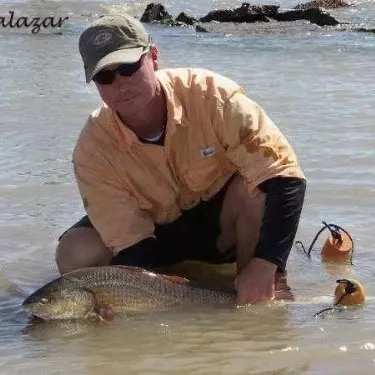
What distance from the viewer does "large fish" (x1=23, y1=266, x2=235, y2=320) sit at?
445cm

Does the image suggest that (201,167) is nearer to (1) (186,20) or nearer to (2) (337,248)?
(2) (337,248)

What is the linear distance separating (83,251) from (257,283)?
3.08 ft

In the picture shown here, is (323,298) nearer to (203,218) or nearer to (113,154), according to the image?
(203,218)

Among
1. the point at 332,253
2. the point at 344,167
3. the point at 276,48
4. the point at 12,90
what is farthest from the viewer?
the point at 276,48

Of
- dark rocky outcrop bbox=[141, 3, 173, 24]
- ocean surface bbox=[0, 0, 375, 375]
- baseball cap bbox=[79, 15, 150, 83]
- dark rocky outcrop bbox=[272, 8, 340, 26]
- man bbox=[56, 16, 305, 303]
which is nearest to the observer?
ocean surface bbox=[0, 0, 375, 375]

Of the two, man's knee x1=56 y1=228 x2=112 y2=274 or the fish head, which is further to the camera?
man's knee x1=56 y1=228 x2=112 y2=274

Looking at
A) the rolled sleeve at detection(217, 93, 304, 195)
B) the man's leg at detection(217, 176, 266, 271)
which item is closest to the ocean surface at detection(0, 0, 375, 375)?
the man's leg at detection(217, 176, 266, 271)

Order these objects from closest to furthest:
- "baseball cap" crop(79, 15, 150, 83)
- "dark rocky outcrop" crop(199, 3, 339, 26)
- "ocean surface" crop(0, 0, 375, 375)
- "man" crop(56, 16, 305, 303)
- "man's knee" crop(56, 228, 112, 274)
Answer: "ocean surface" crop(0, 0, 375, 375) < "baseball cap" crop(79, 15, 150, 83) < "man" crop(56, 16, 305, 303) < "man's knee" crop(56, 228, 112, 274) < "dark rocky outcrop" crop(199, 3, 339, 26)

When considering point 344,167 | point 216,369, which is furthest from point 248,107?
point 344,167

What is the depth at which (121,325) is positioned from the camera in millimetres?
4441

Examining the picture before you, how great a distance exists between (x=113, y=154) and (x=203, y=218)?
63 cm

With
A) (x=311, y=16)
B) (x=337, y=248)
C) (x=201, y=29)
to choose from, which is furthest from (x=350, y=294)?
(x=311, y=16)

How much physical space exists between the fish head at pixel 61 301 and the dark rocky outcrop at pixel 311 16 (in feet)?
66.9

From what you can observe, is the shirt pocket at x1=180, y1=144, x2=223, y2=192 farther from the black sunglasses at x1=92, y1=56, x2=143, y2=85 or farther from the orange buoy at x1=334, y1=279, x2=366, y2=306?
the orange buoy at x1=334, y1=279, x2=366, y2=306
